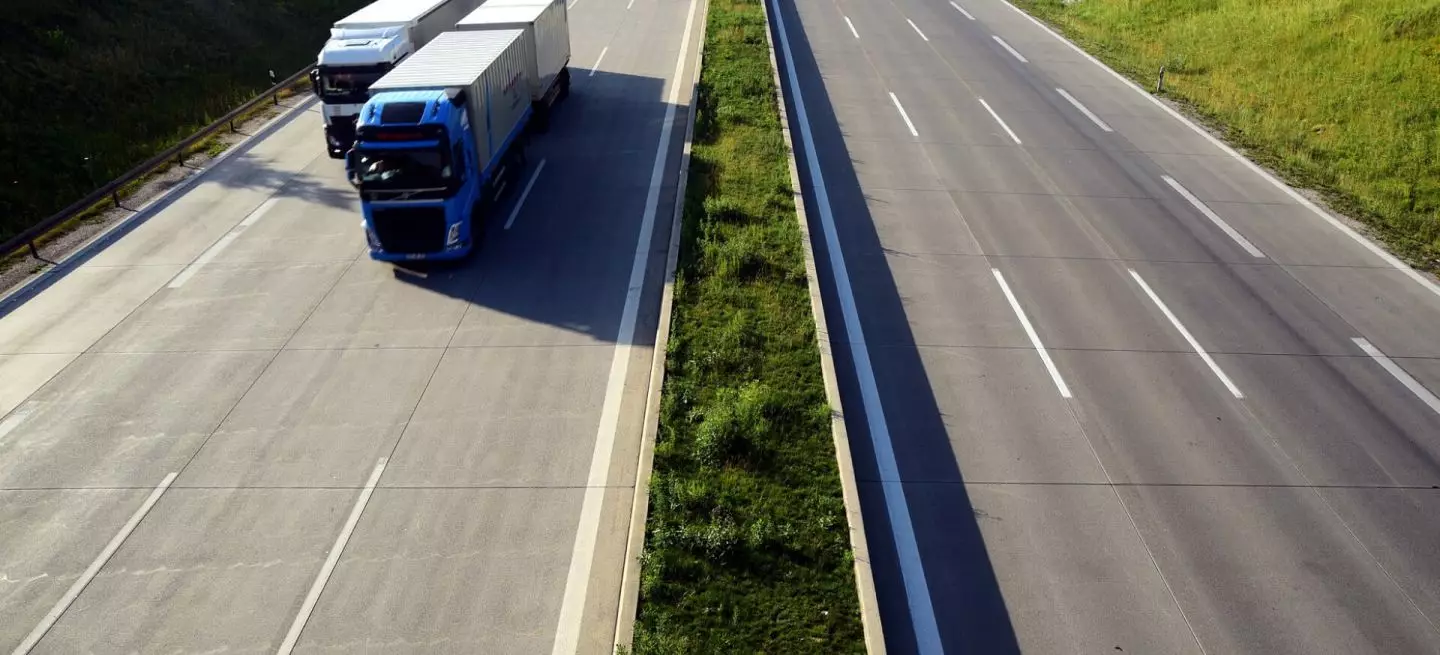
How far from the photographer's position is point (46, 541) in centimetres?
1120

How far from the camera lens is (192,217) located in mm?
20422

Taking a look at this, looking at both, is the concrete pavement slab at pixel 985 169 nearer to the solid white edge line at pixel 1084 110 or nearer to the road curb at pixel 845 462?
the solid white edge line at pixel 1084 110

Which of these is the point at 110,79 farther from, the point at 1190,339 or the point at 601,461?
the point at 1190,339

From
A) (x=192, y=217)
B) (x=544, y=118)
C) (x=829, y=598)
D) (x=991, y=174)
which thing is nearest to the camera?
(x=829, y=598)

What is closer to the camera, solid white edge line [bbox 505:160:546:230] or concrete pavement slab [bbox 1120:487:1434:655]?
concrete pavement slab [bbox 1120:487:1434:655]

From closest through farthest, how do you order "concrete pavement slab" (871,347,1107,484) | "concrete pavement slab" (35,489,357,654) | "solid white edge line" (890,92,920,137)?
"concrete pavement slab" (35,489,357,654)
"concrete pavement slab" (871,347,1107,484)
"solid white edge line" (890,92,920,137)

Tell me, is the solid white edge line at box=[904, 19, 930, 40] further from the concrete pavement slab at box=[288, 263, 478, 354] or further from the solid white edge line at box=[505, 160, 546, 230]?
the concrete pavement slab at box=[288, 263, 478, 354]

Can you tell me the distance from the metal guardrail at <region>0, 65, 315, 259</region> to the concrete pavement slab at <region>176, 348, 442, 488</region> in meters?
8.08

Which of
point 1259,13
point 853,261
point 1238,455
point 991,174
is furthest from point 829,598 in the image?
point 1259,13

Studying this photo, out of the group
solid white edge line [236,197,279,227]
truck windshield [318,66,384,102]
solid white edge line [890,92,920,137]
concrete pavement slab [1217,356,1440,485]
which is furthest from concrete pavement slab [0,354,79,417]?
solid white edge line [890,92,920,137]

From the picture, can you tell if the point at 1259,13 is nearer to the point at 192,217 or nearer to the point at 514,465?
the point at 514,465

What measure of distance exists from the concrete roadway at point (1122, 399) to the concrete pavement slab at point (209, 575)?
7.29 metres

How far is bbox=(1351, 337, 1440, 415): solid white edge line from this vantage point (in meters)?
13.8

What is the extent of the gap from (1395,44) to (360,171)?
31634mm
